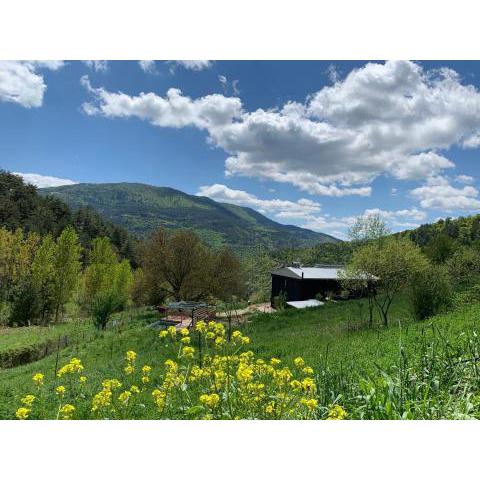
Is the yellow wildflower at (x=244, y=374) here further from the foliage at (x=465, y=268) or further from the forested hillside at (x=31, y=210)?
the forested hillside at (x=31, y=210)

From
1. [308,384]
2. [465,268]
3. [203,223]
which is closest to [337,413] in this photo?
[308,384]

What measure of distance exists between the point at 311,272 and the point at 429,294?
45.5ft

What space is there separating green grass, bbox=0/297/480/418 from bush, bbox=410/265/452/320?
549 millimetres

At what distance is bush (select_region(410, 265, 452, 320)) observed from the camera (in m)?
12.1

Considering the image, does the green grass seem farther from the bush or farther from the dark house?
the dark house

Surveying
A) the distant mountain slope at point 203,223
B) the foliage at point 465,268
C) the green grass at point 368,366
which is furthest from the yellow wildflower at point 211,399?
the foliage at point 465,268

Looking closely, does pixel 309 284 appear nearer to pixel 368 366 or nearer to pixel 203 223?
pixel 203 223

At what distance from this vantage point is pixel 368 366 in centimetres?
562

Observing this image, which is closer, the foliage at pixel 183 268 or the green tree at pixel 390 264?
the green tree at pixel 390 264

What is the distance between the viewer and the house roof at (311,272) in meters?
24.9

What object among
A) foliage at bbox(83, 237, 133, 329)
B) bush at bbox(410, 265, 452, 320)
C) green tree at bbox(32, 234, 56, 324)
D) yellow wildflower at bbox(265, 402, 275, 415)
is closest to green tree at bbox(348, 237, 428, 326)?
bush at bbox(410, 265, 452, 320)

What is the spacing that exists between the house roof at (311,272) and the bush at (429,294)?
11585 millimetres
